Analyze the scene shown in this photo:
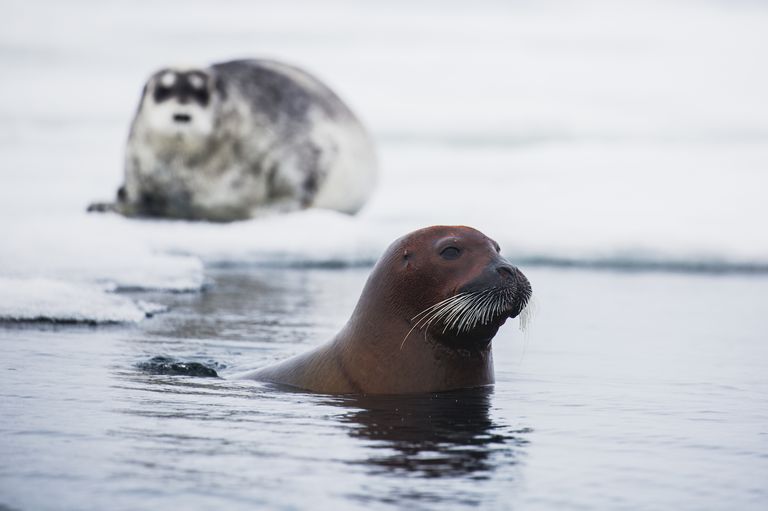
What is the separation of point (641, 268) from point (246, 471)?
9.61 metres

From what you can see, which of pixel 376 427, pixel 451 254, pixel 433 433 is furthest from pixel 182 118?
pixel 433 433

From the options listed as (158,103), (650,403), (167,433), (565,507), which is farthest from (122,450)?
(158,103)

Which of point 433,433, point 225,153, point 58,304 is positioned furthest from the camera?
point 225,153

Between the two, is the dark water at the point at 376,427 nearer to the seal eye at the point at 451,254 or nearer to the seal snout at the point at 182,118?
the seal eye at the point at 451,254

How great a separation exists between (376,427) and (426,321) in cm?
93

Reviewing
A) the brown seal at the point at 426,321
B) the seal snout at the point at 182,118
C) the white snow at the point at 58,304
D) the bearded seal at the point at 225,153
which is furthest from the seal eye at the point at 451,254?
the seal snout at the point at 182,118

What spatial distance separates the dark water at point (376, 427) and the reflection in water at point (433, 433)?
0.01 meters

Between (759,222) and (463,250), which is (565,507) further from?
(759,222)

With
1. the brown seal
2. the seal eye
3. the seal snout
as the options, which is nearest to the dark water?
the brown seal

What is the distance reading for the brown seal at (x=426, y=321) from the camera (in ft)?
16.9

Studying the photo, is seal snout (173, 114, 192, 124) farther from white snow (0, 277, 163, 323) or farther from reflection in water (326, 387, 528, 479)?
reflection in water (326, 387, 528, 479)

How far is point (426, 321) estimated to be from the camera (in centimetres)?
528

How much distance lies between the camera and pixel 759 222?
13930 mm

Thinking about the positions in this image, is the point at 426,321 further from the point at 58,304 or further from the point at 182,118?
the point at 182,118
